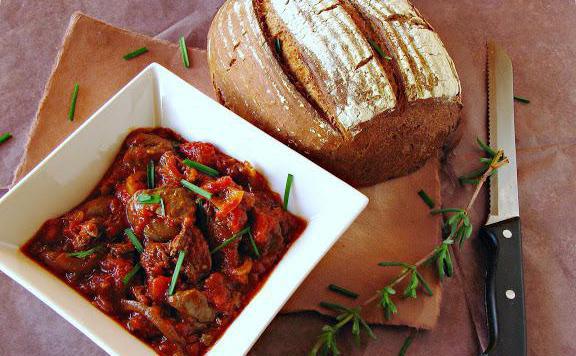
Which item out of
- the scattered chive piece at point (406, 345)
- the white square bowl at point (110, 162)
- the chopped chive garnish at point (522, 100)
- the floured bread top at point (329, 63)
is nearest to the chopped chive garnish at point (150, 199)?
the white square bowl at point (110, 162)

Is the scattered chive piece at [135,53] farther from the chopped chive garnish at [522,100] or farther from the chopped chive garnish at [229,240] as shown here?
the chopped chive garnish at [522,100]

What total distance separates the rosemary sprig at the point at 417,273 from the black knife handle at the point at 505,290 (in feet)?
0.51

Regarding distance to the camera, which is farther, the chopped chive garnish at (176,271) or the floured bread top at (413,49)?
the floured bread top at (413,49)

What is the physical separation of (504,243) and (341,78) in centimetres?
107

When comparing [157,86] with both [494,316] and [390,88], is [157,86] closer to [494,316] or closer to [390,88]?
[390,88]

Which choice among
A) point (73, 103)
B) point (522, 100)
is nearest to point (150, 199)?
point (73, 103)

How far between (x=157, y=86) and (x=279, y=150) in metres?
0.60

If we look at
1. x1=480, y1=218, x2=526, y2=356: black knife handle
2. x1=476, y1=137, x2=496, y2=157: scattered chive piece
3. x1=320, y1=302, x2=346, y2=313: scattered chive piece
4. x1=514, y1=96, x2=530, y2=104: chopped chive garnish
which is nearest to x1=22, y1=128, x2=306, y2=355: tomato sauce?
x1=320, y1=302, x2=346, y2=313: scattered chive piece

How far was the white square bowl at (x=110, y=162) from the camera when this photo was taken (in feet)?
6.51

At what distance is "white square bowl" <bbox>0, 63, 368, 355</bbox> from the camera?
1984 mm

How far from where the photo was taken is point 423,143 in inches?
103

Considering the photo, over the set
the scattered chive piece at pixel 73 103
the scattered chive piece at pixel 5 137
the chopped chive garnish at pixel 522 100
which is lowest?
the chopped chive garnish at pixel 522 100

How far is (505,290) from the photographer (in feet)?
8.44

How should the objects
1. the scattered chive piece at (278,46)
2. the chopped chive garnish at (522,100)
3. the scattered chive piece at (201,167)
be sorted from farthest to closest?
the chopped chive garnish at (522,100), the scattered chive piece at (278,46), the scattered chive piece at (201,167)
